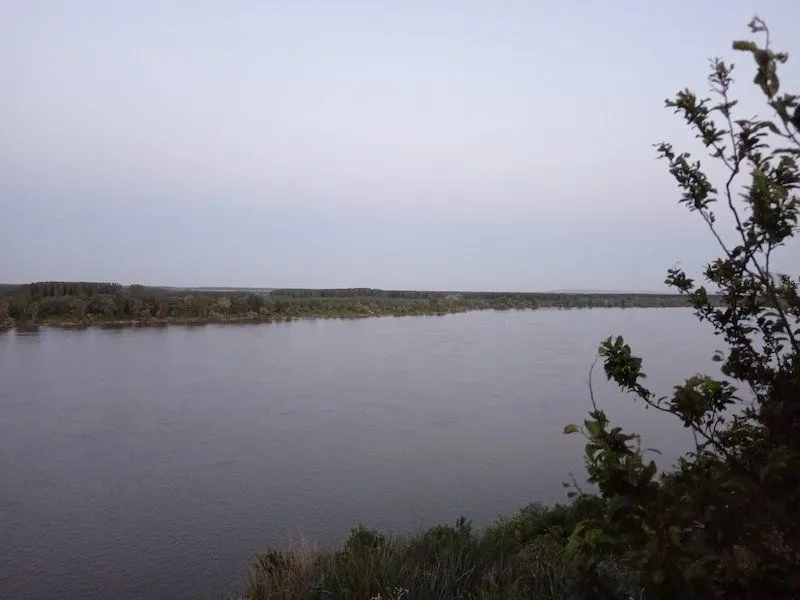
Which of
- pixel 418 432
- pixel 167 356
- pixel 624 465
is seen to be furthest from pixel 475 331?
pixel 624 465

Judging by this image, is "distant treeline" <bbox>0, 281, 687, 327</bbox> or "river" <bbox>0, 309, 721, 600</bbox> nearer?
"river" <bbox>0, 309, 721, 600</bbox>

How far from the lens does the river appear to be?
5965 millimetres

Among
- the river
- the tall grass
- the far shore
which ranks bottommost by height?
the river

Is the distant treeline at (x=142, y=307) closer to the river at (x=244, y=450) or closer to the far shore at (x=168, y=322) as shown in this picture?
the far shore at (x=168, y=322)

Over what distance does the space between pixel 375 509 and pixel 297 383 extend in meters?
8.55

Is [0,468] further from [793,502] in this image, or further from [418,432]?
[793,502]

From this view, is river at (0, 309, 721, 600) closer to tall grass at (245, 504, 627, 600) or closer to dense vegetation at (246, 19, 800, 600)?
tall grass at (245, 504, 627, 600)

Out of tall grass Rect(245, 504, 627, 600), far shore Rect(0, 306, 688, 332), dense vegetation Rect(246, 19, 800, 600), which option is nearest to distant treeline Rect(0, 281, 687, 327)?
far shore Rect(0, 306, 688, 332)

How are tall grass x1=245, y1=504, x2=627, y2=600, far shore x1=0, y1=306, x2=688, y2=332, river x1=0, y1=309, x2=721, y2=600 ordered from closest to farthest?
1. tall grass x1=245, y1=504, x2=627, y2=600
2. river x1=0, y1=309, x2=721, y2=600
3. far shore x1=0, y1=306, x2=688, y2=332

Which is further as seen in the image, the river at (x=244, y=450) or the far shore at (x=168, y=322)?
the far shore at (x=168, y=322)

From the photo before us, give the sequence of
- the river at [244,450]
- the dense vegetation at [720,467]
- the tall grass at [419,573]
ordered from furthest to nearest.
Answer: the river at [244,450], the tall grass at [419,573], the dense vegetation at [720,467]

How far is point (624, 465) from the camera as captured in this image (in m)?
1.25

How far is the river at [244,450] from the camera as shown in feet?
19.6

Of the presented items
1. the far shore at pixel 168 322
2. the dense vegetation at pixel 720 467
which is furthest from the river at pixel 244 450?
the far shore at pixel 168 322
